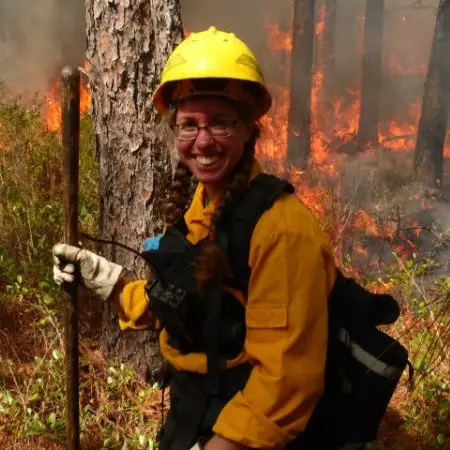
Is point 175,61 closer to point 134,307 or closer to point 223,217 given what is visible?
point 223,217

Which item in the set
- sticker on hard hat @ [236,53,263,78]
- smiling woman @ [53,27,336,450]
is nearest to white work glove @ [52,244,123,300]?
smiling woman @ [53,27,336,450]

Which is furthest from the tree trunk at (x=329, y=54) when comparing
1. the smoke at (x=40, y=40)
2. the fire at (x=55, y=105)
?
the fire at (x=55, y=105)

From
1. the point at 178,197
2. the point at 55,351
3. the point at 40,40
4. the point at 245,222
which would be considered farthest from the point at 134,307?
the point at 40,40

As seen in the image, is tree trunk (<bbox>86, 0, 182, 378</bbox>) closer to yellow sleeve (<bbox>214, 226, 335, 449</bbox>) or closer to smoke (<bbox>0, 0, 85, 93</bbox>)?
yellow sleeve (<bbox>214, 226, 335, 449</bbox>)

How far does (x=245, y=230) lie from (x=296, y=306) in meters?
0.29

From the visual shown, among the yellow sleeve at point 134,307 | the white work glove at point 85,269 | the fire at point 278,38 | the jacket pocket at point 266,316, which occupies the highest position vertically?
the fire at point 278,38

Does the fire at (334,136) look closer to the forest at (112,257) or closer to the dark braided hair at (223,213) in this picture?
the forest at (112,257)

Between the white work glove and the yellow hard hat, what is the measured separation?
77cm

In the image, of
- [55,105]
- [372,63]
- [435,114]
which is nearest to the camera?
[55,105]

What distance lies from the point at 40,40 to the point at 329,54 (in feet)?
31.1

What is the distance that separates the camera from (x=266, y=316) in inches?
65.7

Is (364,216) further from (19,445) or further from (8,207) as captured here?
(19,445)

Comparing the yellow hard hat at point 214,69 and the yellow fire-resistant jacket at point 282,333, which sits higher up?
the yellow hard hat at point 214,69

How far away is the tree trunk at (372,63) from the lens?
57.1 feet
